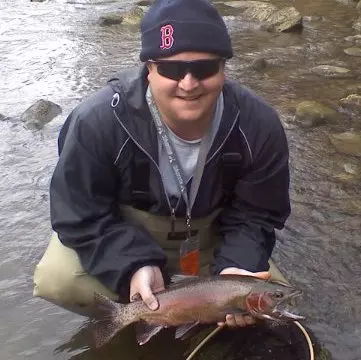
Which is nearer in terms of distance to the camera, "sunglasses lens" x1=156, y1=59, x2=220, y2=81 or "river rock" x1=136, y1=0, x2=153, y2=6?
"sunglasses lens" x1=156, y1=59, x2=220, y2=81

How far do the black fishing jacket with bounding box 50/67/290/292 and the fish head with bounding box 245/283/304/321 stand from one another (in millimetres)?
405

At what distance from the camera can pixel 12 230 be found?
505 cm

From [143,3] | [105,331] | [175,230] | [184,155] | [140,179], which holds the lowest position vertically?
[143,3]

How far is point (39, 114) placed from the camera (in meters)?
7.34

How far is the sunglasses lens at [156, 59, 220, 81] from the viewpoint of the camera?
307cm

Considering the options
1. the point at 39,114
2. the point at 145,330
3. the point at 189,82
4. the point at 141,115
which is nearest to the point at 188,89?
the point at 189,82

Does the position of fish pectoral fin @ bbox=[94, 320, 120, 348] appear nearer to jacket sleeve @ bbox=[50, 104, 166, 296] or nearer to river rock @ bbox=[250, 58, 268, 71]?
jacket sleeve @ bbox=[50, 104, 166, 296]

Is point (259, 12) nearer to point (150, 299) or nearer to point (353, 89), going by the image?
point (353, 89)

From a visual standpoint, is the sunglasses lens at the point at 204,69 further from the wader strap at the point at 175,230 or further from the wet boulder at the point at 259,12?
the wet boulder at the point at 259,12

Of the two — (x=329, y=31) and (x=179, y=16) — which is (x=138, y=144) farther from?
(x=329, y=31)

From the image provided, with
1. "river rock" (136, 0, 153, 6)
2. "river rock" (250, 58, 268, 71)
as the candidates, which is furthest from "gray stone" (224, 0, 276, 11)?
"river rock" (250, 58, 268, 71)

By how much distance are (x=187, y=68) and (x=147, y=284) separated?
1.03 meters

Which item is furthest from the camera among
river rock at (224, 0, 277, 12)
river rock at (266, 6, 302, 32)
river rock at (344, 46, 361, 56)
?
river rock at (224, 0, 277, 12)

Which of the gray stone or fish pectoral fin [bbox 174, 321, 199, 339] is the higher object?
fish pectoral fin [bbox 174, 321, 199, 339]
